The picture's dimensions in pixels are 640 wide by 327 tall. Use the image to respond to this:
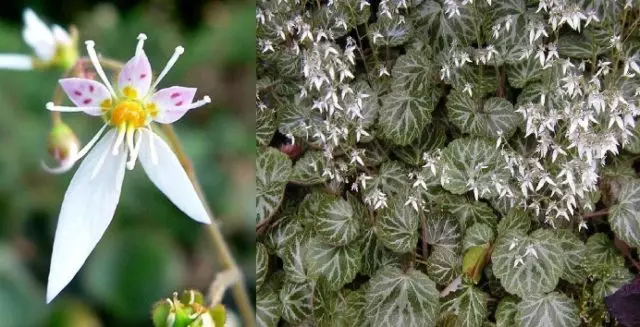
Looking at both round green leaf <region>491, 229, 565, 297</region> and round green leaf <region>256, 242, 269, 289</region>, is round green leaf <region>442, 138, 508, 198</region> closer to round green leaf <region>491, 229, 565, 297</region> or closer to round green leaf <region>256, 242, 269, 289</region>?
round green leaf <region>491, 229, 565, 297</region>

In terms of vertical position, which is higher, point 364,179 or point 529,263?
point 364,179

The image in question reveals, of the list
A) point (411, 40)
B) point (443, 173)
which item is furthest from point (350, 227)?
point (411, 40)

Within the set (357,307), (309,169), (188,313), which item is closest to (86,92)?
(188,313)

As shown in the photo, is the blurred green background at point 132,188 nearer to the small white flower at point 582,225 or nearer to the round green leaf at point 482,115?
the round green leaf at point 482,115

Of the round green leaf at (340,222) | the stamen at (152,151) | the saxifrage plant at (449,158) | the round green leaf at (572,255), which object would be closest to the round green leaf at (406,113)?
the saxifrage plant at (449,158)

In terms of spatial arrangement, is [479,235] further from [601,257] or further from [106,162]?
[106,162]
